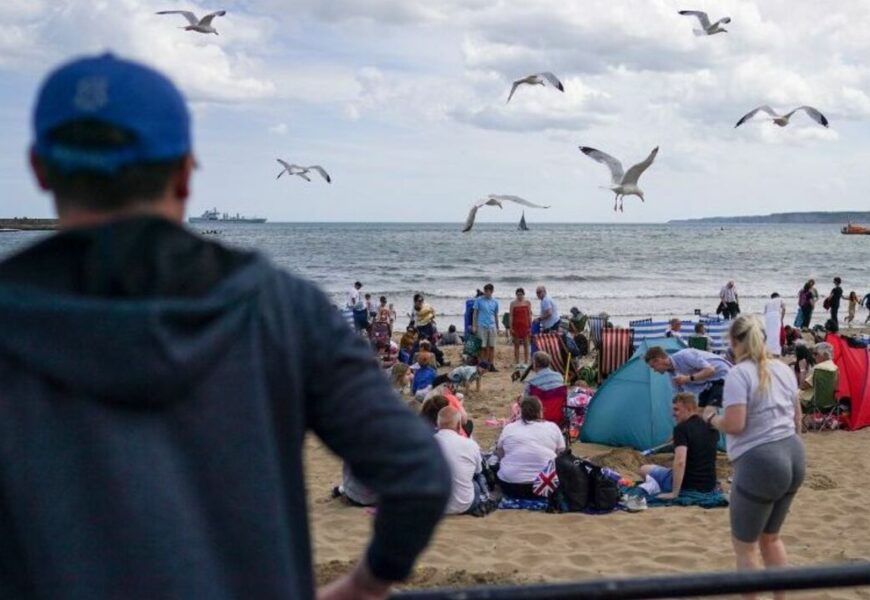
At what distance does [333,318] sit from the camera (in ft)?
3.44

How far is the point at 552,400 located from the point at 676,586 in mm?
8037

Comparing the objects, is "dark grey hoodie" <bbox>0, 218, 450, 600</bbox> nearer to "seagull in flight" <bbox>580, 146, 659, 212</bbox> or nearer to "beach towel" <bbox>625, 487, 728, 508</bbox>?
"beach towel" <bbox>625, 487, 728, 508</bbox>

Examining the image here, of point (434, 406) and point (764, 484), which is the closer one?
point (764, 484)

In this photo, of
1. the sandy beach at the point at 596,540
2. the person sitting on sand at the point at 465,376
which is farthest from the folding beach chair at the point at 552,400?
the person sitting on sand at the point at 465,376

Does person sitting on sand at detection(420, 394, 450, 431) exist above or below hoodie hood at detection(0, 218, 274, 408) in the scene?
below

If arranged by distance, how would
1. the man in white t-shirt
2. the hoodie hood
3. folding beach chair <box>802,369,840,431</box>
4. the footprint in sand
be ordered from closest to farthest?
1. the hoodie hood
2. the man in white t-shirt
3. the footprint in sand
4. folding beach chair <box>802,369,840,431</box>

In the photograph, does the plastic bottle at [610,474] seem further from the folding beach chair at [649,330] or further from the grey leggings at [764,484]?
the folding beach chair at [649,330]

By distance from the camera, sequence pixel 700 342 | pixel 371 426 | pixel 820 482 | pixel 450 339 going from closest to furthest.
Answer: pixel 371 426 → pixel 820 482 → pixel 700 342 → pixel 450 339

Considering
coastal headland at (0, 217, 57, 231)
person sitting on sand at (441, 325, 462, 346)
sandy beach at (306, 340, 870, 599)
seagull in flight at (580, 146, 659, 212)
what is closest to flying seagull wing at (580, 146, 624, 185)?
seagull in flight at (580, 146, 659, 212)

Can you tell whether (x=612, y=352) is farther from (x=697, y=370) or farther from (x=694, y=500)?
(x=694, y=500)

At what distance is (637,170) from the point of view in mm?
14484

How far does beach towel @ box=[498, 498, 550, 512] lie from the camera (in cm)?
732

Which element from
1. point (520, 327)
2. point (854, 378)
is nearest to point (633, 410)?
point (854, 378)

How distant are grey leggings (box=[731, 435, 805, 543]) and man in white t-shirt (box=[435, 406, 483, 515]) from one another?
308 centimetres
